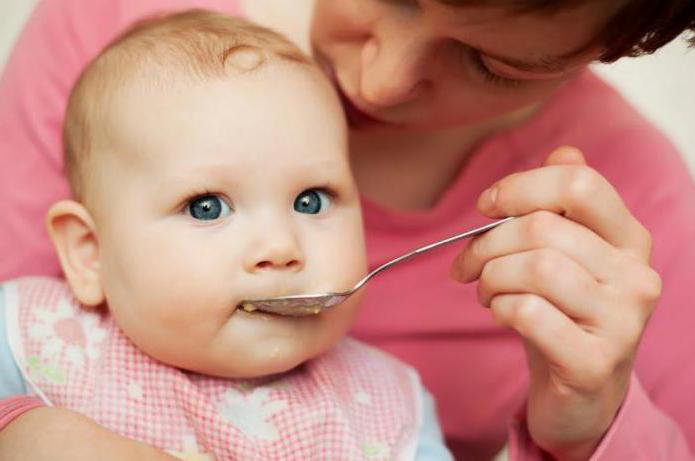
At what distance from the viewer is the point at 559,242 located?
2.55 feet

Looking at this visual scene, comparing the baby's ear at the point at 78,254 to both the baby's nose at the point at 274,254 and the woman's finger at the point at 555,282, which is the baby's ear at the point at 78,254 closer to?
the baby's nose at the point at 274,254

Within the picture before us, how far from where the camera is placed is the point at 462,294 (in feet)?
3.84

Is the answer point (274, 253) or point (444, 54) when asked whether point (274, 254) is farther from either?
point (444, 54)

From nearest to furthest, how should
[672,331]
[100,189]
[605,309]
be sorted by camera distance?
[605,309] → [100,189] → [672,331]

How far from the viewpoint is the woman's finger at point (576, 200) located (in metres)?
0.78

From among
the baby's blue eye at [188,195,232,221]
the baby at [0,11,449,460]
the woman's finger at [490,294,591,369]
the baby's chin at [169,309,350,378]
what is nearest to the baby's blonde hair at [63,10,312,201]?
the baby at [0,11,449,460]

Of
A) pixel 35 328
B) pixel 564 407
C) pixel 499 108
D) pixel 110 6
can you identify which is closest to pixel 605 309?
pixel 564 407

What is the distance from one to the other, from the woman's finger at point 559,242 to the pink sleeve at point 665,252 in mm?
352

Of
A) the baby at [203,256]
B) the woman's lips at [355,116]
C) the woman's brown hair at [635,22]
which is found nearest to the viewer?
the woman's brown hair at [635,22]

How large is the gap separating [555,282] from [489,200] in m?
0.11

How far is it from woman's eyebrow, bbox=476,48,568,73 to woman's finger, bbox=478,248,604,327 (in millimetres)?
173

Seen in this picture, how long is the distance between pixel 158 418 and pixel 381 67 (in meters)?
0.41

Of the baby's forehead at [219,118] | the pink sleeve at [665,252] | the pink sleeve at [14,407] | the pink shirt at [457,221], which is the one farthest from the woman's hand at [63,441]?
the pink sleeve at [665,252]

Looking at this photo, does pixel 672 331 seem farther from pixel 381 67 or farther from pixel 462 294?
pixel 381 67
